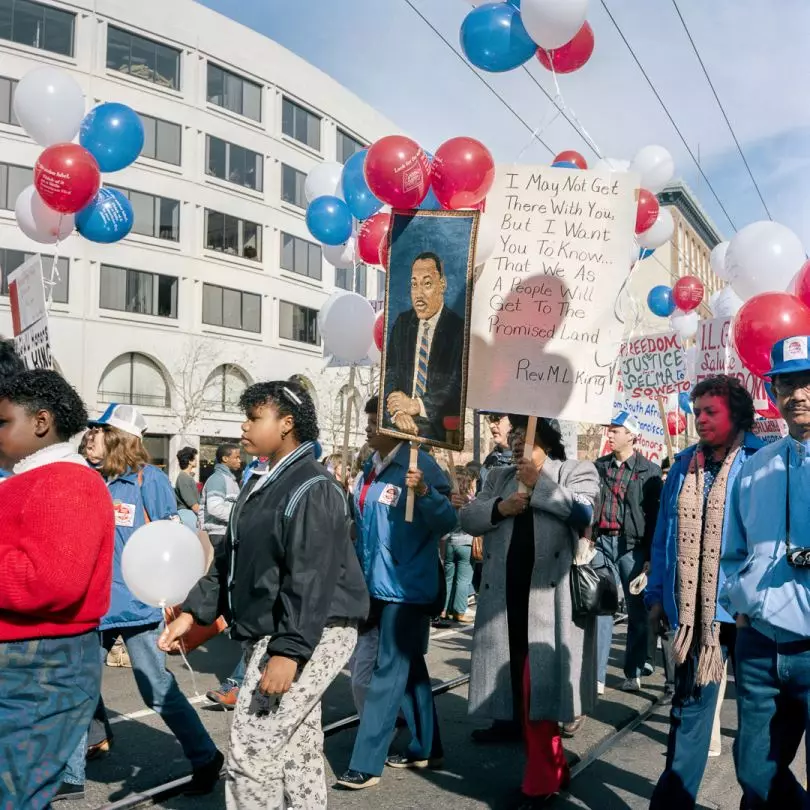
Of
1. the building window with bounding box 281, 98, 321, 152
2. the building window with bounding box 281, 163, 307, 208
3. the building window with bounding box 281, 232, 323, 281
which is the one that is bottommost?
the building window with bounding box 281, 232, 323, 281

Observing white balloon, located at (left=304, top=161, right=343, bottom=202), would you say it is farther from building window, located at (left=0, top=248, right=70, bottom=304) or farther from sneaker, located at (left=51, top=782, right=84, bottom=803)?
building window, located at (left=0, top=248, right=70, bottom=304)

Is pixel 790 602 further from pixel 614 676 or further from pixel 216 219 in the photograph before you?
pixel 216 219

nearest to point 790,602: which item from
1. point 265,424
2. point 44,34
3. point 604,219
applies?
point 265,424

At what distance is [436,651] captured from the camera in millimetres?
9078

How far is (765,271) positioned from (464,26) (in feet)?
8.41

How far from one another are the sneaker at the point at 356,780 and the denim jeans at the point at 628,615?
2402 mm

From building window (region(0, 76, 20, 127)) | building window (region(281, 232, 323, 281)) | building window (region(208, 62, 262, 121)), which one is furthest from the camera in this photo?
building window (region(281, 232, 323, 281))

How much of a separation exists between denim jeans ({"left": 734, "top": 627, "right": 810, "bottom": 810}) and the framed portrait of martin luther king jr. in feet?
6.41

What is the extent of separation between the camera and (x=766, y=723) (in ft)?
11.8

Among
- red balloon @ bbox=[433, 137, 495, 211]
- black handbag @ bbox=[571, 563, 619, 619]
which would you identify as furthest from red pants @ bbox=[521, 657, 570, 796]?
red balloon @ bbox=[433, 137, 495, 211]

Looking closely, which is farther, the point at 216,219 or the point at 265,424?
the point at 216,219

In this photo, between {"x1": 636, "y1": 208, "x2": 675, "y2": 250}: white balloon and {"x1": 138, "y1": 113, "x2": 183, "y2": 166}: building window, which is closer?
{"x1": 636, "y1": 208, "x2": 675, "y2": 250}: white balloon

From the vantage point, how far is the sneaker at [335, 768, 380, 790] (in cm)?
498

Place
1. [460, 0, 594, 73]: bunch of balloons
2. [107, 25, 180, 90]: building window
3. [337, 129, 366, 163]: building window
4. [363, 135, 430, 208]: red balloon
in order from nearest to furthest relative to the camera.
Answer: [460, 0, 594, 73]: bunch of balloons
[363, 135, 430, 208]: red balloon
[107, 25, 180, 90]: building window
[337, 129, 366, 163]: building window
